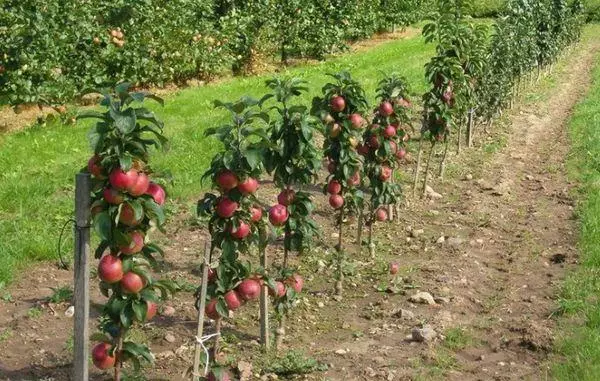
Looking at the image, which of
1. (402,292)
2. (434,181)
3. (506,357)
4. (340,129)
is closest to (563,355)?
(506,357)

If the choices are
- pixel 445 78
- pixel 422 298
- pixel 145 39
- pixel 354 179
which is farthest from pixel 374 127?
pixel 145 39

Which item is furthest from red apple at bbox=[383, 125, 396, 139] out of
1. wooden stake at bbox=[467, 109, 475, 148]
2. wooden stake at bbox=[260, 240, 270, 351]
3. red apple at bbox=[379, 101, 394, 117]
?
wooden stake at bbox=[467, 109, 475, 148]

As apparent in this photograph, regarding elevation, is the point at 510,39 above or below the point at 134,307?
above

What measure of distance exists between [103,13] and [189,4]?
6.91 ft

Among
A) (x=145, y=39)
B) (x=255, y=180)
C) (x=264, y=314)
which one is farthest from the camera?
(x=145, y=39)

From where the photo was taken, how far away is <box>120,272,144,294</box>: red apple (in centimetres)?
328

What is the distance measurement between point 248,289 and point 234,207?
1.46 ft

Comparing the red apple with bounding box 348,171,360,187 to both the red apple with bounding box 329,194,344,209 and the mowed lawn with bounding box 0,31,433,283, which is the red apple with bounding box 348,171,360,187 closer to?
the red apple with bounding box 329,194,344,209

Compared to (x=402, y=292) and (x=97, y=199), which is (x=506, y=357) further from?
(x=97, y=199)

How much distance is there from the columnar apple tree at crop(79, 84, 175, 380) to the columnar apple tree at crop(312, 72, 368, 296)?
2.35m

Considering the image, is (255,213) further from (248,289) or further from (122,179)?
(122,179)

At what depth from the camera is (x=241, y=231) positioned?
402cm

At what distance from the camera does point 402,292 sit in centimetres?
577

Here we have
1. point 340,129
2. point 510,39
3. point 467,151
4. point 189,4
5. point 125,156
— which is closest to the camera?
point 125,156
